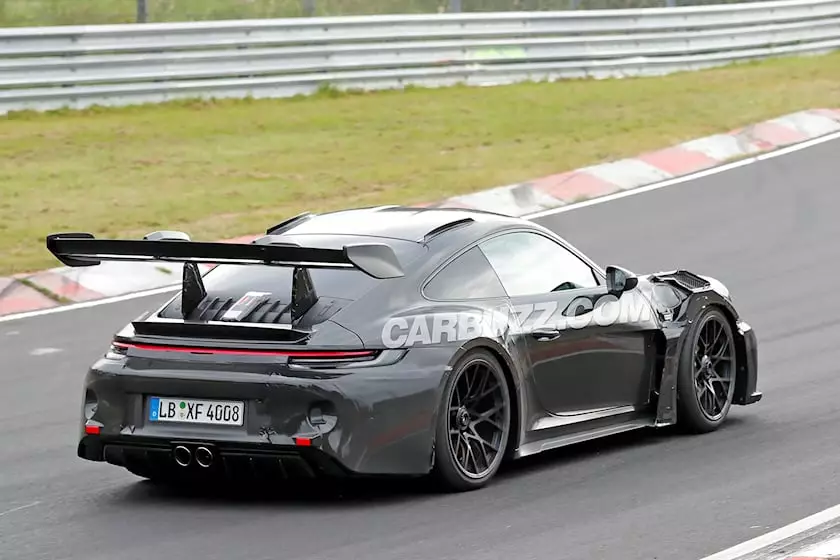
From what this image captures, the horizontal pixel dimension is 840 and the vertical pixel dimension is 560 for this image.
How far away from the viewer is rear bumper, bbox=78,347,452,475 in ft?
23.6

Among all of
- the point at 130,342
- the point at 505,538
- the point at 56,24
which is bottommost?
the point at 505,538

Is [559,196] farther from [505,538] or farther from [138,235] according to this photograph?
[505,538]

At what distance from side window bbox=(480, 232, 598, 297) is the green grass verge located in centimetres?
688

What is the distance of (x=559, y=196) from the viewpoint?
17609mm

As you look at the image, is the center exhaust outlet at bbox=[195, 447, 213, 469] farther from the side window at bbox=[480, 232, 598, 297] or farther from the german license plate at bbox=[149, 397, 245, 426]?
the side window at bbox=[480, 232, 598, 297]

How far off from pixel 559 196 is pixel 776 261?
329cm

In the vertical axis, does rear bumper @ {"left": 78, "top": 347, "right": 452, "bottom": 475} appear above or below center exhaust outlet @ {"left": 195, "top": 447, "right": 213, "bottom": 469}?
above

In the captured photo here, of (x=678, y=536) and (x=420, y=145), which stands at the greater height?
(x=420, y=145)

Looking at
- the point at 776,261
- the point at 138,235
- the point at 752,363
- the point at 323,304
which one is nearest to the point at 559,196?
the point at 776,261

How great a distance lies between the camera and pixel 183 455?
24.1ft

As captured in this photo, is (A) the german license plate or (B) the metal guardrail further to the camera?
(B) the metal guardrail

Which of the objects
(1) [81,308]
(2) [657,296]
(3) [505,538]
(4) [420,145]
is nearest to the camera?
(3) [505,538]

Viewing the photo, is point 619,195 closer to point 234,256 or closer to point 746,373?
point 746,373

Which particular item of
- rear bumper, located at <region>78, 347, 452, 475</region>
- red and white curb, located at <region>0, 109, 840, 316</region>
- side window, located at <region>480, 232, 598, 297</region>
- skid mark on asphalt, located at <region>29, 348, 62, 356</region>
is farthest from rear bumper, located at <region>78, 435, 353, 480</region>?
red and white curb, located at <region>0, 109, 840, 316</region>
